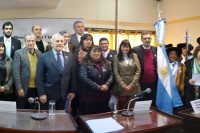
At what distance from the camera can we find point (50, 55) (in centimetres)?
285

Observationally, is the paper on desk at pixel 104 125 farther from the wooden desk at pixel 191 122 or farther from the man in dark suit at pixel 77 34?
the man in dark suit at pixel 77 34

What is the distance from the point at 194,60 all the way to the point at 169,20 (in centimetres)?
390

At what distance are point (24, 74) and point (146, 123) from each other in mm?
1598

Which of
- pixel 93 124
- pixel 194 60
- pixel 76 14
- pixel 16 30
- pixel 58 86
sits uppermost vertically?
pixel 76 14

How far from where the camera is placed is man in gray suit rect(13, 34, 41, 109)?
9.62ft

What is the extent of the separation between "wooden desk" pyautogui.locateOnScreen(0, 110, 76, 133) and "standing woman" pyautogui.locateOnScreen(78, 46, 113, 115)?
730mm

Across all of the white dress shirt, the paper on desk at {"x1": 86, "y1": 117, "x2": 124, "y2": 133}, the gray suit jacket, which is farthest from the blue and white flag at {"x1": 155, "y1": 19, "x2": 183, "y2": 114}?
the white dress shirt

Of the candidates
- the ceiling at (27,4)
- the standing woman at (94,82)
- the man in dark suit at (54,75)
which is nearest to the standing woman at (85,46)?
the standing woman at (94,82)

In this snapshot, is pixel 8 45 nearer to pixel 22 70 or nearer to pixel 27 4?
pixel 22 70

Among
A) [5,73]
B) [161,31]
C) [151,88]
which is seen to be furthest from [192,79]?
[5,73]

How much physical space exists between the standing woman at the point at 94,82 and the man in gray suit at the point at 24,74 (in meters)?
0.57

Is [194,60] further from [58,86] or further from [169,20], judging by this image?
[169,20]

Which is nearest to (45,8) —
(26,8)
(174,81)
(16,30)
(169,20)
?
(26,8)

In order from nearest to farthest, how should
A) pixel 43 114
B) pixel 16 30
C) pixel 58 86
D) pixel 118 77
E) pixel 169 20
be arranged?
pixel 43 114, pixel 58 86, pixel 118 77, pixel 16 30, pixel 169 20
